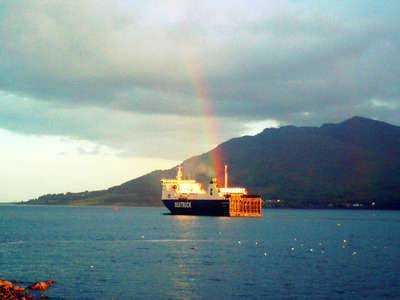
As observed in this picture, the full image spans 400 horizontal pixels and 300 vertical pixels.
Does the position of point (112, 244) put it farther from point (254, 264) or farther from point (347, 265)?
point (347, 265)

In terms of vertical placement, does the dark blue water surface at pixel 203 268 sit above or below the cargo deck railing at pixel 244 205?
below

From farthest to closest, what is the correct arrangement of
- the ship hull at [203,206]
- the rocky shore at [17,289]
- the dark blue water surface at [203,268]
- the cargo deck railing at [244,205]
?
the cargo deck railing at [244,205]
the ship hull at [203,206]
the dark blue water surface at [203,268]
the rocky shore at [17,289]

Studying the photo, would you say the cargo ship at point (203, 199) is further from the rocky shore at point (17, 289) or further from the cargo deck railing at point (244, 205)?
the rocky shore at point (17, 289)

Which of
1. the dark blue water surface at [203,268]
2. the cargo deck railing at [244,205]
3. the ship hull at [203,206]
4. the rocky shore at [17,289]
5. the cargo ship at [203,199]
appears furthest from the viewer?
the cargo deck railing at [244,205]

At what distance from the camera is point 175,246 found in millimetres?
69125

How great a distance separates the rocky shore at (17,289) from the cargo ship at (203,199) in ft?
305

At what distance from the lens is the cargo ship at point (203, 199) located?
134625 mm

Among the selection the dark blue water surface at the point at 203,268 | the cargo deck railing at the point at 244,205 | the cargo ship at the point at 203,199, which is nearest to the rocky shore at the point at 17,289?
the dark blue water surface at the point at 203,268

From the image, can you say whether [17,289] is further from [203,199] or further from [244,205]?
[244,205]

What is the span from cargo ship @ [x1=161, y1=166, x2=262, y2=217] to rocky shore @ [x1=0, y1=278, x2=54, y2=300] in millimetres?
92987

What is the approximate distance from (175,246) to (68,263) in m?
20.0

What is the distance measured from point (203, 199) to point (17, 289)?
326ft

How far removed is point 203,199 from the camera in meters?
135

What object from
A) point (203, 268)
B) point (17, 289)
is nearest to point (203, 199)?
point (203, 268)
